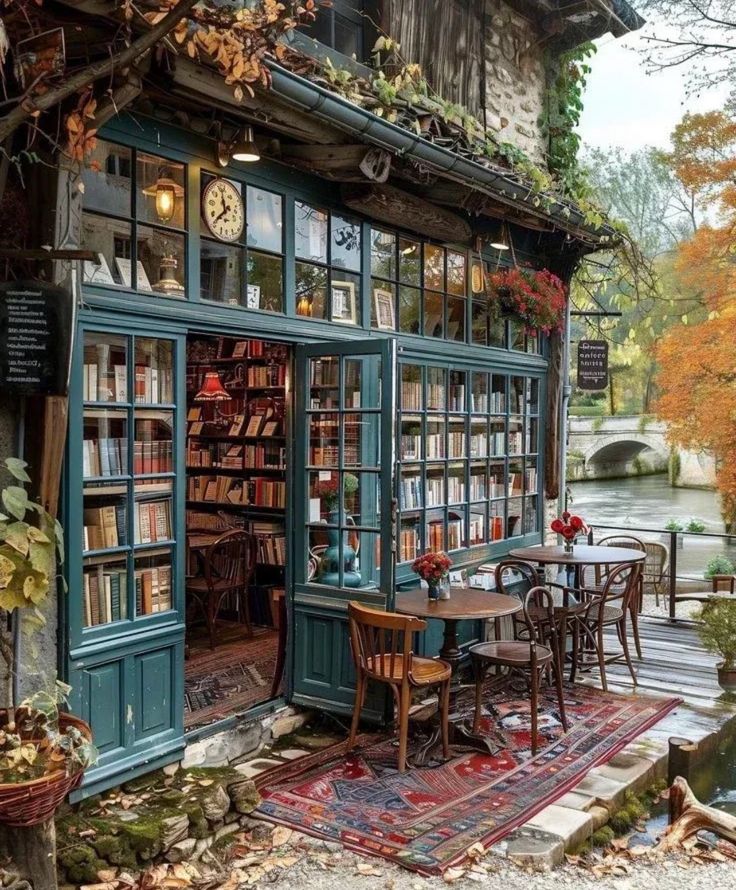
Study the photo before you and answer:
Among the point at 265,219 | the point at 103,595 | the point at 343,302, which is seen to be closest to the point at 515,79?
the point at 343,302

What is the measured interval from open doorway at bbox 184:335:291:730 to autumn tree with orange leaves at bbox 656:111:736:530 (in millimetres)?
9572

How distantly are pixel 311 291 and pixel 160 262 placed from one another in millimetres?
1307

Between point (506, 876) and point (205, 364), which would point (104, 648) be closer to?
point (506, 876)

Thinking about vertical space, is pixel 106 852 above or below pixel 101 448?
below

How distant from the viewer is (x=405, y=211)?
247 inches

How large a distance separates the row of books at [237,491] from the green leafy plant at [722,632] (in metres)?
3.81

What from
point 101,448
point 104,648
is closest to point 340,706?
point 104,648

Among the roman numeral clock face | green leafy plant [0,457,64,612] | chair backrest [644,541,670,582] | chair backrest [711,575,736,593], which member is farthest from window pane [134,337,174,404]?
chair backrest [644,541,670,582]

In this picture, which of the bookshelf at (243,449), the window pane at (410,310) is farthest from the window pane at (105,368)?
the bookshelf at (243,449)

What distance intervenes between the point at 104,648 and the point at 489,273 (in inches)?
190

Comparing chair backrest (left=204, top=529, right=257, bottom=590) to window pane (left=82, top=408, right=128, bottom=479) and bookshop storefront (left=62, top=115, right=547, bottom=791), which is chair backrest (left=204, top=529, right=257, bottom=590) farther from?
window pane (left=82, top=408, right=128, bottom=479)

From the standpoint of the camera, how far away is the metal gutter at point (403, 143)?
450cm

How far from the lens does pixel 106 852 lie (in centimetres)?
381

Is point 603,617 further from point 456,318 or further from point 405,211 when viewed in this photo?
point 405,211
